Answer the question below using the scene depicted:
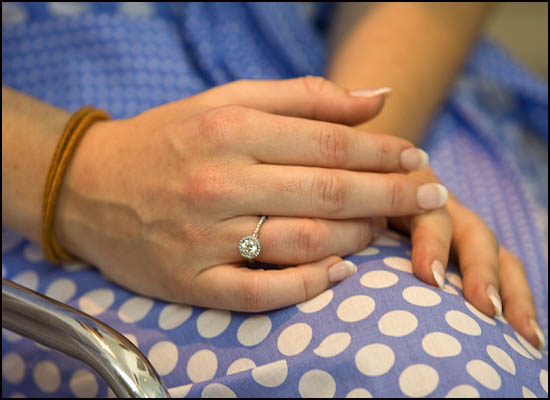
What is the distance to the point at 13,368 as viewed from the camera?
61 centimetres

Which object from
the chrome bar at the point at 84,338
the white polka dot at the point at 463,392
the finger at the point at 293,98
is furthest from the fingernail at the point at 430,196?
the chrome bar at the point at 84,338

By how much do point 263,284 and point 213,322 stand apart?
0.23 feet

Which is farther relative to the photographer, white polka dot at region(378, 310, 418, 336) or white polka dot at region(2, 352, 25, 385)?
white polka dot at region(2, 352, 25, 385)

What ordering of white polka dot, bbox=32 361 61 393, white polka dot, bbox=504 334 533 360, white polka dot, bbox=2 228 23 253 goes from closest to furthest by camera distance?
white polka dot, bbox=504 334 533 360
white polka dot, bbox=32 361 61 393
white polka dot, bbox=2 228 23 253

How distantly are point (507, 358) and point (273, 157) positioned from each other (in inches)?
10.2

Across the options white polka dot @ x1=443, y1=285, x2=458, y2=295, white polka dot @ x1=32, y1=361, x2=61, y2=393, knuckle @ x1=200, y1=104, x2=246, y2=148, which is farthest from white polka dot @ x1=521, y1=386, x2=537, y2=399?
white polka dot @ x1=32, y1=361, x2=61, y2=393

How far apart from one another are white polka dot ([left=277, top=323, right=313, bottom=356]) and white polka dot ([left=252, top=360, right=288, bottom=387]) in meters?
0.01

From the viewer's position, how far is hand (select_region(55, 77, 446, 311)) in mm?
520

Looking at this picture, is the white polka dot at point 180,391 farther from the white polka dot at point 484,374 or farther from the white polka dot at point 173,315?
the white polka dot at point 484,374

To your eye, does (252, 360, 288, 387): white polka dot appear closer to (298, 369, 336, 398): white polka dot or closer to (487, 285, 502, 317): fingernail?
(298, 369, 336, 398): white polka dot

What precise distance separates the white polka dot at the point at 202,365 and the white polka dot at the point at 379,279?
150 millimetres

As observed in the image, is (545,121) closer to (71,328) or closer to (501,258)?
(501,258)

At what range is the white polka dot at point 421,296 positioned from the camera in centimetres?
48

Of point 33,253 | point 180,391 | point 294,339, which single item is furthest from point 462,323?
point 33,253
